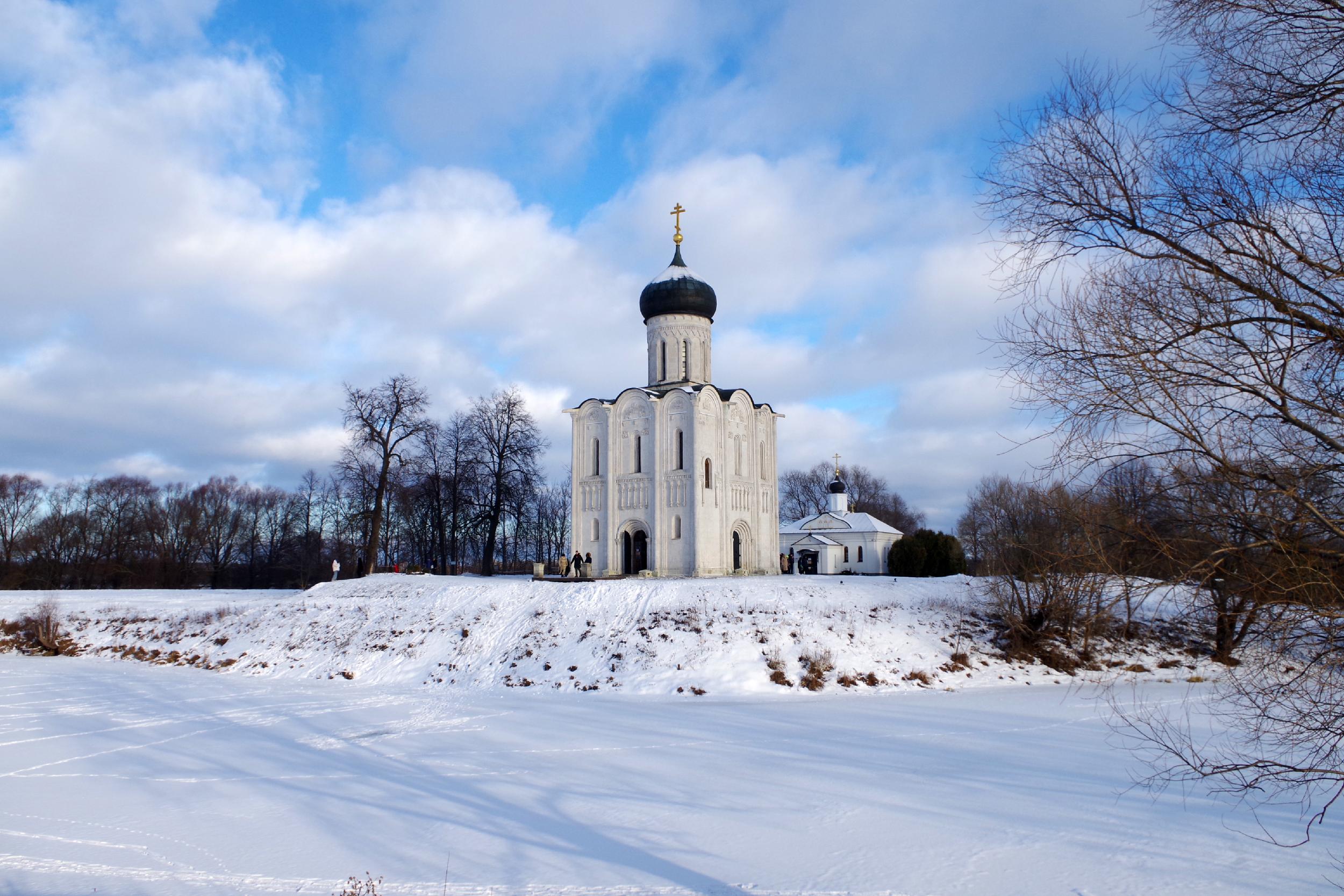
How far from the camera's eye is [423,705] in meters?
17.0

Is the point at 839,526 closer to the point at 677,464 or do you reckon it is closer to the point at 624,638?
the point at 677,464

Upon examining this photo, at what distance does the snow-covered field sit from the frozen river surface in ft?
0.16

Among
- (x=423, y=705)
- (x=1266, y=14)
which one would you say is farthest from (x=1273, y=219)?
(x=423, y=705)

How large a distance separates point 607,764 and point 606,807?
7.03 ft

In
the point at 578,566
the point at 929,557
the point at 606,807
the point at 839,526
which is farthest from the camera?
the point at 839,526

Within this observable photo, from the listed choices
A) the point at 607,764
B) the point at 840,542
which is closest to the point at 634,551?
the point at 607,764

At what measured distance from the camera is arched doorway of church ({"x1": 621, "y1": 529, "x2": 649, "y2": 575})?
31.3 metres

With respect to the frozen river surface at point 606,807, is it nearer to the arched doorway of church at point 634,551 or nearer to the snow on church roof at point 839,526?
the arched doorway of church at point 634,551

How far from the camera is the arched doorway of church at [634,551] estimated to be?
1233 inches

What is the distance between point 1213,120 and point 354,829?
9099 mm

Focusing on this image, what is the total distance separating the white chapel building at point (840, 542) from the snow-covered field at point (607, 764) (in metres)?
21.2

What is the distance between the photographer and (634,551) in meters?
31.5

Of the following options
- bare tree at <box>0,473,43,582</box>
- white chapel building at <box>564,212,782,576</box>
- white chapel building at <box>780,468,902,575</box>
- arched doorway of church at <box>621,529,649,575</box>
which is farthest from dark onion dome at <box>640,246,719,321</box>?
bare tree at <box>0,473,43,582</box>

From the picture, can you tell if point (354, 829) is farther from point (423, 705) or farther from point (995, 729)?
point (995, 729)
